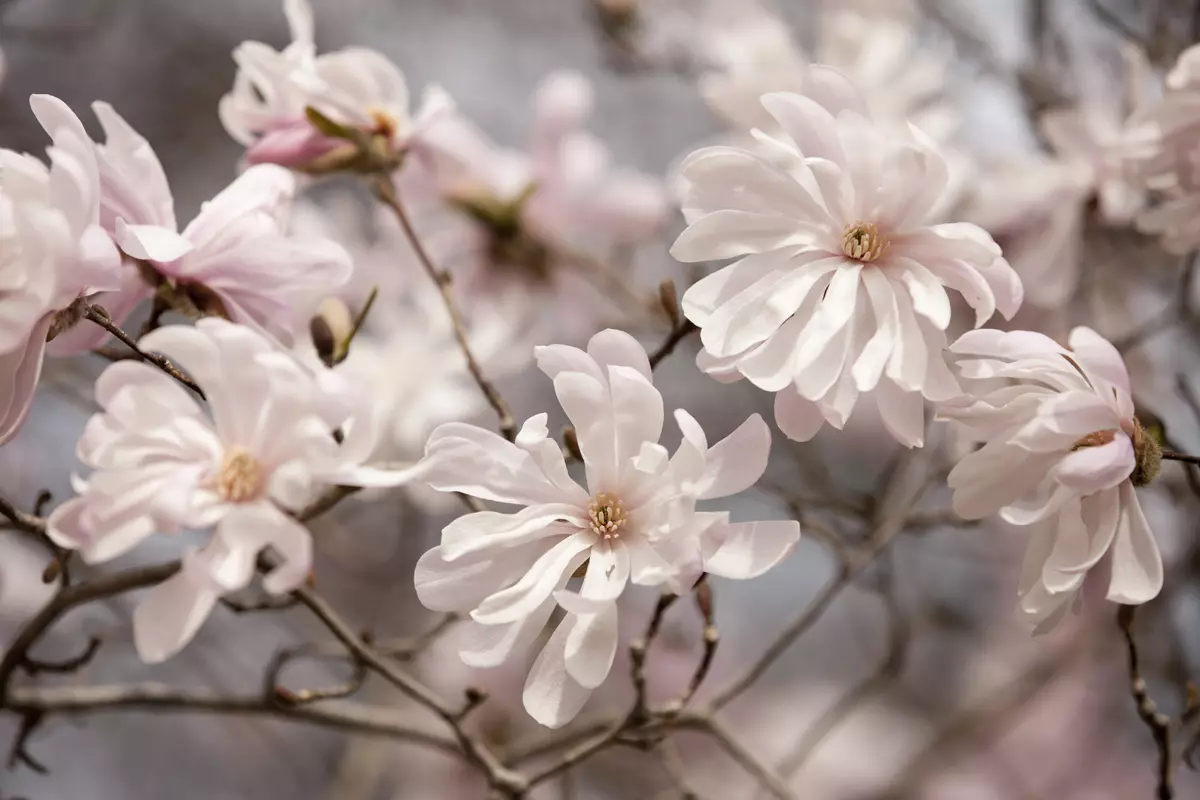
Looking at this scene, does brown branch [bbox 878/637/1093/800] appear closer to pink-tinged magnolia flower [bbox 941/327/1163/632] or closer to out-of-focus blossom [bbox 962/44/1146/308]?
out-of-focus blossom [bbox 962/44/1146/308]

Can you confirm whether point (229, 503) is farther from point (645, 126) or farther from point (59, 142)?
point (645, 126)

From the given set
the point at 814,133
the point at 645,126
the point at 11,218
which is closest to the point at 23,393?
the point at 11,218

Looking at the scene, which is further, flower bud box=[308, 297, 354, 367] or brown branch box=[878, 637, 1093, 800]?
brown branch box=[878, 637, 1093, 800]

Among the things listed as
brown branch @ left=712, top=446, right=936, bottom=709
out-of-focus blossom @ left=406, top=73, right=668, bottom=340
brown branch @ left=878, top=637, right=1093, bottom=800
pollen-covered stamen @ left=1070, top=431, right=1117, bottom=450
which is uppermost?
pollen-covered stamen @ left=1070, top=431, right=1117, bottom=450

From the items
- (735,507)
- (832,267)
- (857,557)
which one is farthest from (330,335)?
(735,507)

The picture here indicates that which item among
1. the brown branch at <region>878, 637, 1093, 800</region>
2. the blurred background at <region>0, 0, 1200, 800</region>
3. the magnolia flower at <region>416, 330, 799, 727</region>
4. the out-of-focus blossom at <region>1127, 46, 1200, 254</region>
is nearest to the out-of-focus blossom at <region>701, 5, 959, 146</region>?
the blurred background at <region>0, 0, 1200, 800</region>

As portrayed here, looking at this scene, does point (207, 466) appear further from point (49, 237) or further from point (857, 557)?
point (857, 557)

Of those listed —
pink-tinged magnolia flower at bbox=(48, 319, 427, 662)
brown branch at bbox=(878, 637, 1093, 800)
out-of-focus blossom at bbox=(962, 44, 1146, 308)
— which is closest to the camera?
pink-tinged magnolia flower at bbox=(48, 319, 427, 662)
